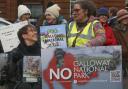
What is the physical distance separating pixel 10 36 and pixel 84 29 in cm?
171

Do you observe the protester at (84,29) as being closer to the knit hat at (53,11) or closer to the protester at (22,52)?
the protester at (22,52)

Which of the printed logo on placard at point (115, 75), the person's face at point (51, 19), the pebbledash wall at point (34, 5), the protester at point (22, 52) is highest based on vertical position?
the pebbledash wall at point (34, 5)

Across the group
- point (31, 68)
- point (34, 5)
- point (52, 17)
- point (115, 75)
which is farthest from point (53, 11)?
point (34, 5)

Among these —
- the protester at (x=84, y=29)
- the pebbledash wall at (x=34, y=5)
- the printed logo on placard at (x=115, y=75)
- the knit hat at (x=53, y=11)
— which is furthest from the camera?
the pebbledash wall at (x=34, y=5)

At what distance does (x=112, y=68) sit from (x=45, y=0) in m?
19.5

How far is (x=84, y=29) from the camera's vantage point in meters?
5.83

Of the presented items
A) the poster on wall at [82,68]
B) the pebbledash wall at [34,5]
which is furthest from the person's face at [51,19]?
the pebbledash wall at [34,5]

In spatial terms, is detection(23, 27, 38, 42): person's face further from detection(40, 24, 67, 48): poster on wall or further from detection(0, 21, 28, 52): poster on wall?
detection(0, 21, 28, 52): poster on wall

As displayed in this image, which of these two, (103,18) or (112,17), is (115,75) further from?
(112,17)

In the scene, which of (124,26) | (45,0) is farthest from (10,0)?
(124,26)

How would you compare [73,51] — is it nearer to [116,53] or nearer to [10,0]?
[116,53]

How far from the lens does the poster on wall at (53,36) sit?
19.9 ft

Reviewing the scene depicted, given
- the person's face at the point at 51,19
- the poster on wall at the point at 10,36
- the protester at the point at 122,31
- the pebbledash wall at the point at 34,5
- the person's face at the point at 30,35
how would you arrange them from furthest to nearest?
the pebbledash wall at the point at 34,5, the person's face at the point at 51,19, the poster on wall at the point at 10,36, the protester at the point at 122,31, the person's face at the point at 30,35

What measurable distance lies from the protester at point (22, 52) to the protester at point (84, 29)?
0.50 metres
